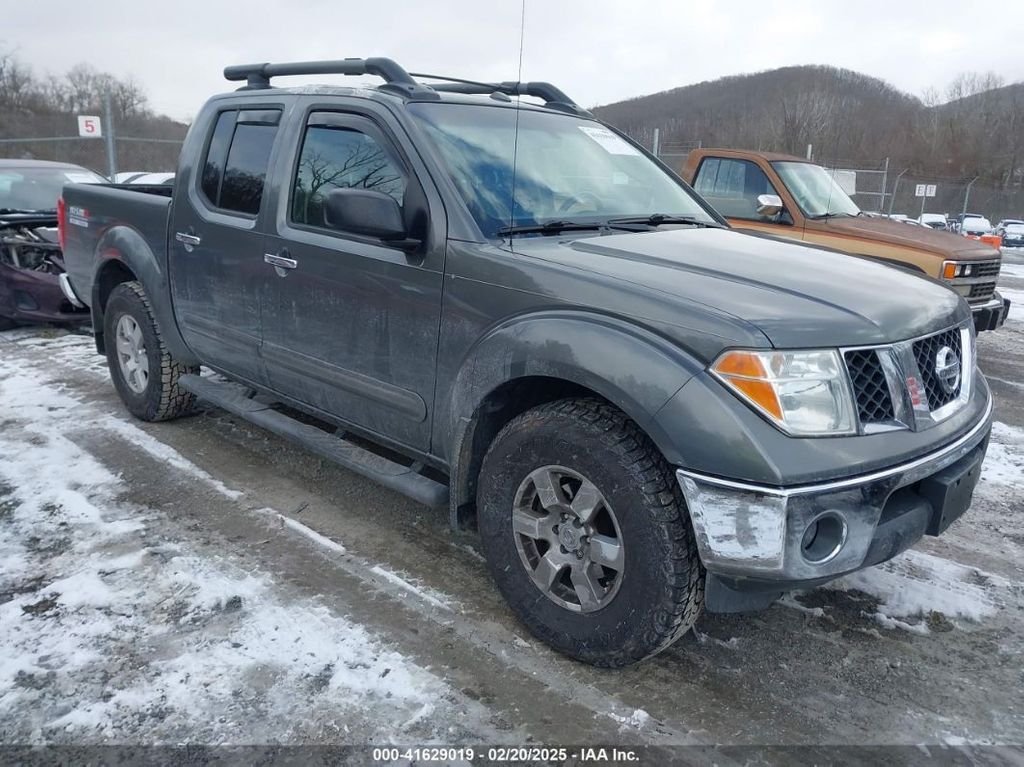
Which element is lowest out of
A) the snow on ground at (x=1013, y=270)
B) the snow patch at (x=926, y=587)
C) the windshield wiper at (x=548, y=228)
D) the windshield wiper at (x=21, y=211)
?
the snow patch at (x=926, y=587)

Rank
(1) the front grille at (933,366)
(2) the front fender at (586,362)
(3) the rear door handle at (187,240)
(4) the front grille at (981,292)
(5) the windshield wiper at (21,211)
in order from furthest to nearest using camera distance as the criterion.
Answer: (5) the windshield wiper at (21,211), (4) the front grille at (981,292), (3) the rear door handle at (187,240), (1) the front grille at (933,366), (2) the front fender at (586,362)

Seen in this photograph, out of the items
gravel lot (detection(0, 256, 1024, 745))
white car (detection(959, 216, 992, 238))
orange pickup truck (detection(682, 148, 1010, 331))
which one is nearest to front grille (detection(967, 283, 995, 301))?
orange pickup truck (detection(682, 148, 1010, 331))

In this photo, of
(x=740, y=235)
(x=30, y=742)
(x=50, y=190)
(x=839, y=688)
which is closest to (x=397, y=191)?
(x=740, y=235)

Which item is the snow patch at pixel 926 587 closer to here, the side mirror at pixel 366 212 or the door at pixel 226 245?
the side mirror at pixel 366 212

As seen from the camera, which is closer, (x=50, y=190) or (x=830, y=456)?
(x=830, y=456)

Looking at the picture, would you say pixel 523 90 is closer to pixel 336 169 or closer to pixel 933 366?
pixel 336 169

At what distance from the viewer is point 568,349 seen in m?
2.61

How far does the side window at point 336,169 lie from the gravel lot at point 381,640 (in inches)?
59.4

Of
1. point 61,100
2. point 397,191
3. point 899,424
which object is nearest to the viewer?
point 899,424

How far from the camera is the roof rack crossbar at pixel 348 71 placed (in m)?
3.53

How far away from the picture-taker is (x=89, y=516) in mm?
3777

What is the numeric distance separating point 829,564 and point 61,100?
41234mm

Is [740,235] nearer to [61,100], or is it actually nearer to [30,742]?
[30,742]

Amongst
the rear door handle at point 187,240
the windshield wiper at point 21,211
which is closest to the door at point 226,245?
the rear door handle at point 187,240
